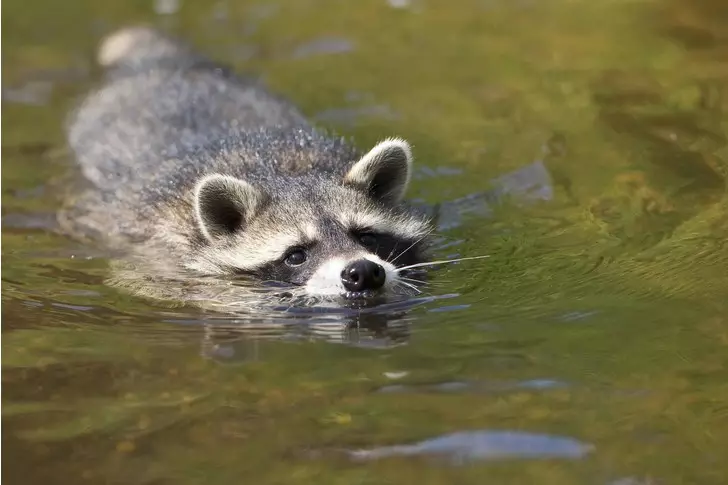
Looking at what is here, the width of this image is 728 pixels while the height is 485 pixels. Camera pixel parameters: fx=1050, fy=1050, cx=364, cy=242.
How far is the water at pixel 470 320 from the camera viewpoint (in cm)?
425

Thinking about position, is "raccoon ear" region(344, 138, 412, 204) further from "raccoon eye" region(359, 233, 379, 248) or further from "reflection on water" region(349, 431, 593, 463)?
"reflection on water" region(349, 431, 593, 463)

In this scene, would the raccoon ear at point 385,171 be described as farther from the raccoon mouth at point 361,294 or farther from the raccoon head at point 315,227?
the raccoon mouth at point 361,294

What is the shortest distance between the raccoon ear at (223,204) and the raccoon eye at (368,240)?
2.18ft

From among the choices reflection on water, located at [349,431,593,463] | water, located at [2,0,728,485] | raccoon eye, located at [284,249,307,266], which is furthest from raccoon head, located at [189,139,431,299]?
reflection on water, located at [349,431,593,463]

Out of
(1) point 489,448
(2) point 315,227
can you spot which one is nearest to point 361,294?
(2) point 315,227

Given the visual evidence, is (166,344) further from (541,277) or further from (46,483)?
(541,277)

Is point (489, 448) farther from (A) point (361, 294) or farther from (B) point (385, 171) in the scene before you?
(B) point (385, 171)

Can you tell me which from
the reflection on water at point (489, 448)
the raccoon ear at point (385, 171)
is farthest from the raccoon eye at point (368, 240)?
the reflection on water at point (489, 448)

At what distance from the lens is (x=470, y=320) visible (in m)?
5.67

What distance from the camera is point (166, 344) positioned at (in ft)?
18.0

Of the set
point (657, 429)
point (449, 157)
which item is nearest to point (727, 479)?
point (657, 429)

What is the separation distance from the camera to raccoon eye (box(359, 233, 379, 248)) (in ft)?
21.7

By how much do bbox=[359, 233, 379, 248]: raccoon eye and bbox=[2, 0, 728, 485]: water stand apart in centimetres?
54

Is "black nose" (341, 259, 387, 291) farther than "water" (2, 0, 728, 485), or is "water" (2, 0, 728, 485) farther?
"black nose" (341, 259, 387, 291)
